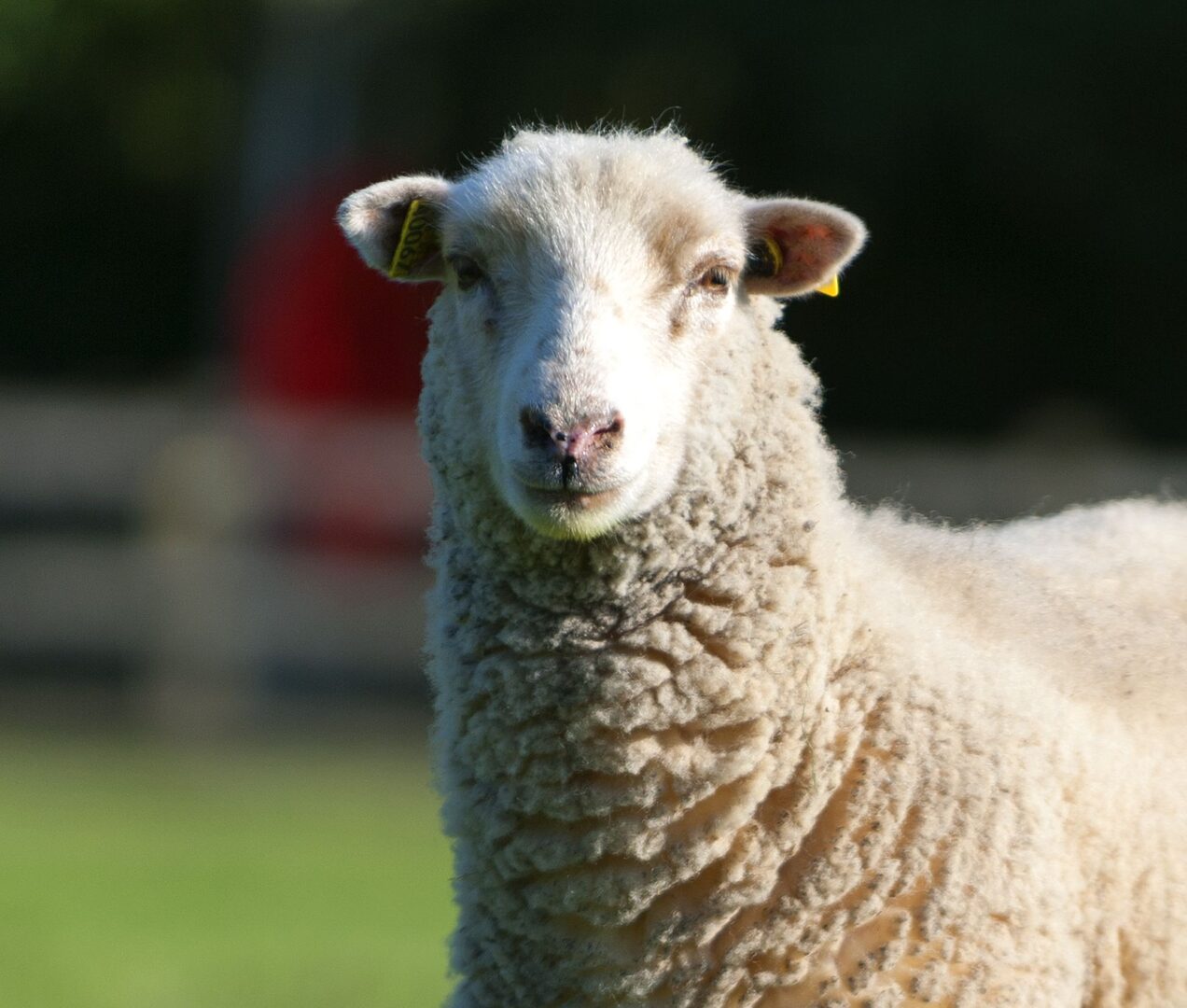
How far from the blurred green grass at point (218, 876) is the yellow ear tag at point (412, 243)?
297 cm

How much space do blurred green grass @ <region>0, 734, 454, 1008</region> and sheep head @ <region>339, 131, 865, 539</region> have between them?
3138 millimetres

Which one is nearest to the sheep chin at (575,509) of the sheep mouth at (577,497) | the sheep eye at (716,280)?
the sheep mouth at (577,497)

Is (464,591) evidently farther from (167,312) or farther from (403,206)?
(167,312)

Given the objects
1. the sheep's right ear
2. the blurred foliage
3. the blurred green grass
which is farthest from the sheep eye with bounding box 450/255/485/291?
the blurred foliage

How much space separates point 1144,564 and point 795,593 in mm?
1065

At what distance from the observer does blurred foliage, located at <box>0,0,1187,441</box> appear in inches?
618

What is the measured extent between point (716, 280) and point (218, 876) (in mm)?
6341

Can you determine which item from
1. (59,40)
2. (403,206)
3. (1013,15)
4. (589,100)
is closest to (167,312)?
(59,40)

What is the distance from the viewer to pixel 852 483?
13594 mm

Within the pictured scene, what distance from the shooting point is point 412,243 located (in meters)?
4.25

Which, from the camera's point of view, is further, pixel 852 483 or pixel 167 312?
pixel 167 312

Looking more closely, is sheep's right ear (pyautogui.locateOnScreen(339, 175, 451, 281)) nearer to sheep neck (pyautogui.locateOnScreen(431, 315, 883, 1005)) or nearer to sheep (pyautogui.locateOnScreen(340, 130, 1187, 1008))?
sheep (pyautogui.locateOnScreen(340, 130, 1187, 1008))

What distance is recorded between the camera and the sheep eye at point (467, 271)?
3.99 metres

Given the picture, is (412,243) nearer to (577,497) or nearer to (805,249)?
(805,249)
